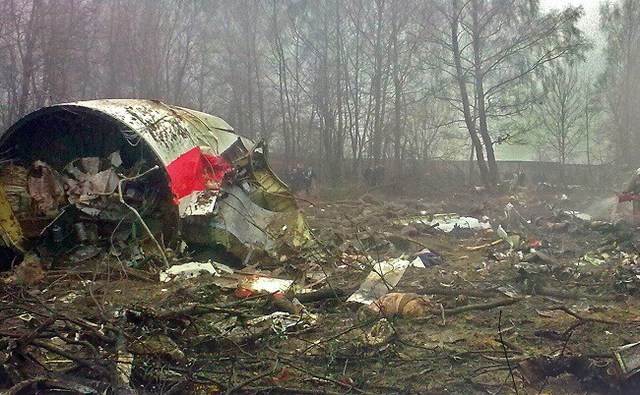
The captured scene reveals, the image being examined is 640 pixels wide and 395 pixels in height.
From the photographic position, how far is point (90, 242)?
25.1 feet

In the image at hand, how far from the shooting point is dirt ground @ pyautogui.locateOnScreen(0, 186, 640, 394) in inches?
139

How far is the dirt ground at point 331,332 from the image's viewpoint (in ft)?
11.6

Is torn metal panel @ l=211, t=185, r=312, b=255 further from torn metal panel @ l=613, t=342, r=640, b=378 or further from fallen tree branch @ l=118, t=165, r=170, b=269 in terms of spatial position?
torn metal panel @ l=613, t=342, r=640, b=378

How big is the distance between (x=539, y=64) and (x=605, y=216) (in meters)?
11.2

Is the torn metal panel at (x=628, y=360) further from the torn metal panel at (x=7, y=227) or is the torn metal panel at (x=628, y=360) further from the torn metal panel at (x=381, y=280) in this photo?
the torn metal panel at (x=7, y=227)

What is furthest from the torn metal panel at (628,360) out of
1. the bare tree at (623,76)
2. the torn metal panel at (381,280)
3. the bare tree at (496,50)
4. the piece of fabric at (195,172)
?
the bare tree at (623,76)

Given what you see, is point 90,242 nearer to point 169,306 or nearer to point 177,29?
point 169,306

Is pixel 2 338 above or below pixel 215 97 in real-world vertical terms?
below

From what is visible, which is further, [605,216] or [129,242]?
[605,216]

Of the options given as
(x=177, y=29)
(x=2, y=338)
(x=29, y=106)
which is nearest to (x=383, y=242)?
(x=2, y=338)

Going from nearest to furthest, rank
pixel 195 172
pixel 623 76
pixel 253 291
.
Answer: pixel 253 291, pixel 195 172, pixel 623 76

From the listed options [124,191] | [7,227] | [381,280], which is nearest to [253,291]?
[381,280]

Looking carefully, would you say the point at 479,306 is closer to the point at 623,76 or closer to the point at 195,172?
the point at 195,172

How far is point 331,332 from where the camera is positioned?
4766 millimetres
